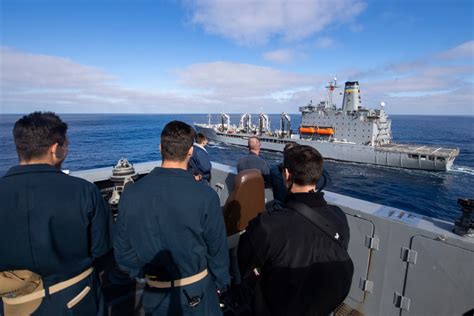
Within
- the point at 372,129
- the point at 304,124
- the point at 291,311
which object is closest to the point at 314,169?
the point at 291,311

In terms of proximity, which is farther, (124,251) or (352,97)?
(352,97)

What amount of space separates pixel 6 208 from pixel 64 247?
484 millimetres

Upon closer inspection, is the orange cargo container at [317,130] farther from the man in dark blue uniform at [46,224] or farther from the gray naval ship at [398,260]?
the man in dark blue uniform at [46,224]

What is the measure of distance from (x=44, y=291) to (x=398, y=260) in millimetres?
3594

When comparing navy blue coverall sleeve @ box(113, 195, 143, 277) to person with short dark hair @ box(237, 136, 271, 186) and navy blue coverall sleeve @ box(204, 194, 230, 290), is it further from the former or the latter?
person with short dark hair @ box(237, 136, 271, 186)

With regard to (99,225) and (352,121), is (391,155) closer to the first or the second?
(352,121)

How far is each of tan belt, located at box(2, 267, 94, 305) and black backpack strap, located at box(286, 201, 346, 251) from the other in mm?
1903

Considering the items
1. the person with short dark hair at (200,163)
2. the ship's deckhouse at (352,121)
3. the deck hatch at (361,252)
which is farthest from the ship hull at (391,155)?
the deck hatch at (361,252)

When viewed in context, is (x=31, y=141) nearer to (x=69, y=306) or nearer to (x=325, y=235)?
(x=69, y=306)

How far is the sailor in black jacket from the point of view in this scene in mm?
1658

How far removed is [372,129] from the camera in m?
35.6

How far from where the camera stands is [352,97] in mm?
38250

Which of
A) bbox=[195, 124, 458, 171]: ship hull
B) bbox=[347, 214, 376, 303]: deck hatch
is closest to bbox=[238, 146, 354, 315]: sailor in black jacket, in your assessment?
bbox=[347, 214, 376, 303]: deck hatch

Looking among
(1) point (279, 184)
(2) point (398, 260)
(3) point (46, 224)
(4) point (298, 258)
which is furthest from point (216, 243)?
(2) point (398, 260)
